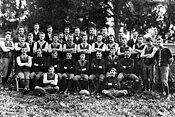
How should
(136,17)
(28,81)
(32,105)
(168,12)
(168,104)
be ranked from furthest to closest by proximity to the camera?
(168,12), (136,17), (28,81), (168,104), (32,105)

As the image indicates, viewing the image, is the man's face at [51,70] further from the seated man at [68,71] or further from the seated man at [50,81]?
the seated man at [68,71]

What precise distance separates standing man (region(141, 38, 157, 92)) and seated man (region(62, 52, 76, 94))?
2.17 meters

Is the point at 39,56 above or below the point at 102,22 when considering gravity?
below

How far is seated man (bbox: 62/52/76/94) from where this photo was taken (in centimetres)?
878

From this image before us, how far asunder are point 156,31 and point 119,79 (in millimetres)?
15382

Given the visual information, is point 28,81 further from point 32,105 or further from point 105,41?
point 105,41

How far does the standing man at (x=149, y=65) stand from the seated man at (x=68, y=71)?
217 cm

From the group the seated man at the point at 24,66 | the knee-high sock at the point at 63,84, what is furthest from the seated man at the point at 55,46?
the knee-high sock at the point at 63,84

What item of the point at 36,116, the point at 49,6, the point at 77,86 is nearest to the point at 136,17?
the point at 49,6

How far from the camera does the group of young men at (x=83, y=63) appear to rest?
870 centimetres

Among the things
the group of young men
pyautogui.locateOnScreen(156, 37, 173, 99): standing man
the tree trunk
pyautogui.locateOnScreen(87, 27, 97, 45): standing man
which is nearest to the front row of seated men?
the group of young men

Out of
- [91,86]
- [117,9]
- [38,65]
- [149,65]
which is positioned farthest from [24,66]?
[117,9]

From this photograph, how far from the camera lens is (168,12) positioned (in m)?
22.0

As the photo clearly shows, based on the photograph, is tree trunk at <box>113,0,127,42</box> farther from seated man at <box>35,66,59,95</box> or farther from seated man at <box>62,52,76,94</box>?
seated man at <box>35,66,59,95</box>
